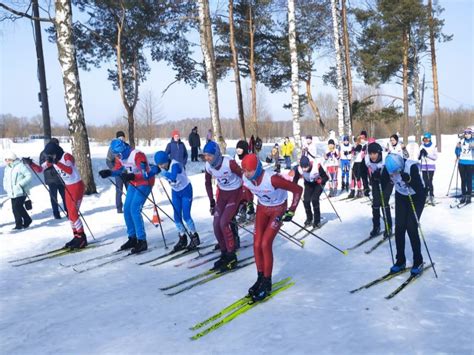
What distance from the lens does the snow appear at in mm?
3764

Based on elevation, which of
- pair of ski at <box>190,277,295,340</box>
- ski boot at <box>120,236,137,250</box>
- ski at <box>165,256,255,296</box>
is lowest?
pair of ski at <box>190,277,295,340</box>

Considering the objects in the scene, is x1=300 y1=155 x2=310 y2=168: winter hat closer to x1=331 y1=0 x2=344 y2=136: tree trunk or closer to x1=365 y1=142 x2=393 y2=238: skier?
x1=365 y1=142 x2=393 y2=238: skier

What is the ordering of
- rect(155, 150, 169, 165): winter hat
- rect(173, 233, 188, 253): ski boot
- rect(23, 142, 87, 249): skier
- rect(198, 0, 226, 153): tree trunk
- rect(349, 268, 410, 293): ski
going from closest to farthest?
rect(349, 268, 410, 293): ski → rect(155, 150, 169, 165): winter hat → rect(173, 233, 188, 253): ski boot → rect(23, 142, 87, 249): skier → rect(198, 0, 226, 153): tree trunk

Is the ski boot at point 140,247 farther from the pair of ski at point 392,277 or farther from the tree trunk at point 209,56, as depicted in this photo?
the tree trunk at point 209,56

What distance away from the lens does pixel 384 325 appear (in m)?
3.98

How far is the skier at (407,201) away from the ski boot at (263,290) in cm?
174

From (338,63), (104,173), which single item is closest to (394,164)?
(104,173)

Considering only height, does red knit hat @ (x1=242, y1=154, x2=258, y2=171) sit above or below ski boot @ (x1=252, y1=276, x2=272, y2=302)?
above

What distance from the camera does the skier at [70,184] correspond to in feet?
24.7

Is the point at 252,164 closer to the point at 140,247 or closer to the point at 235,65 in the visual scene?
the point at 140,247

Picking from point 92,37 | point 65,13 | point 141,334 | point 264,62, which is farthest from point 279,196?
point 264,62

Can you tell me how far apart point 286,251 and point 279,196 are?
2243 millimetres

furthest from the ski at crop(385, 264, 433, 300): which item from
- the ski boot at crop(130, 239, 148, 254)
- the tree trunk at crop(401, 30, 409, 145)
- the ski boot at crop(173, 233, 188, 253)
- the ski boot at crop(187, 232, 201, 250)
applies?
the tree trunk at crop(401, 30, 409, 145)

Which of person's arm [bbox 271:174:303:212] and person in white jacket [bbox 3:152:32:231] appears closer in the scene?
person's arm [bbox 271:174:303:212]
